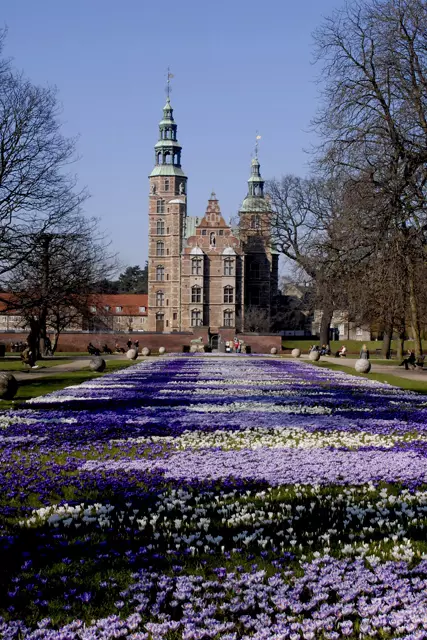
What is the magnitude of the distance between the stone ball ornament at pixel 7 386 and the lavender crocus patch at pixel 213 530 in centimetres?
526

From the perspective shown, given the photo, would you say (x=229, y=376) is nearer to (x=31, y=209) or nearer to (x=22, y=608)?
(x=31, y=209)

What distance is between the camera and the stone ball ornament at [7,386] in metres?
21.6

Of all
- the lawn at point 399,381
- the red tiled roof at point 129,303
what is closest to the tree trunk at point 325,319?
the lawn at point 399,381

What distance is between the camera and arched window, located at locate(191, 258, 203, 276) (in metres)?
116

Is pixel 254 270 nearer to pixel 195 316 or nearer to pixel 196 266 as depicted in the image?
pixel 196 266

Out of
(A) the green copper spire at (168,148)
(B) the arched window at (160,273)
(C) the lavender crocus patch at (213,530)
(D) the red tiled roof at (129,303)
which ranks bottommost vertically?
(C) the lavender crocus patch at (213,530)

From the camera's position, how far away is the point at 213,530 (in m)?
7.98

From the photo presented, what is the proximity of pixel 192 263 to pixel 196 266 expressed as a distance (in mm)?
750

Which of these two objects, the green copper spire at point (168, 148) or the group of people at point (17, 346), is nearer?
the group of people at point (17, 346)

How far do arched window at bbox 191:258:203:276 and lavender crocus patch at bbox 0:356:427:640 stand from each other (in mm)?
99141

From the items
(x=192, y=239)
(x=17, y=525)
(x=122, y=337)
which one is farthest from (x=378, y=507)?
(x=192, y=239)

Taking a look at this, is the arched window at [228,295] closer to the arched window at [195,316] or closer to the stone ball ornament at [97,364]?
the arched window at [195,316]

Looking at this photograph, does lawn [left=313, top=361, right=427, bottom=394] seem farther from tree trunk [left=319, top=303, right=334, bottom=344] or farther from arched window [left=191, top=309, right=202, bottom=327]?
arched window [left=191, top=309, right=202, bottom=327]

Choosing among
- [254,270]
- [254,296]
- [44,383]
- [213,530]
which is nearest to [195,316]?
[254,296]
